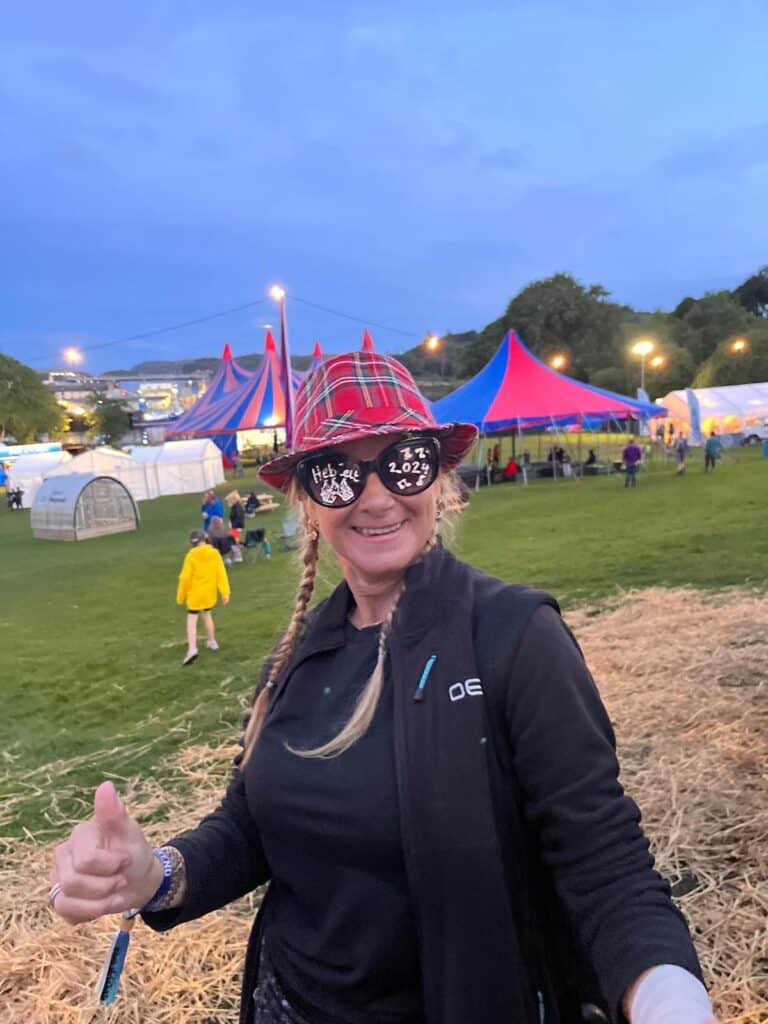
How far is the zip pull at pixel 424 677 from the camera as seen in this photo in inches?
47.0

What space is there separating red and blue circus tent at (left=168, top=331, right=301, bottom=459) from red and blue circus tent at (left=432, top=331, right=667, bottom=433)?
9.04 m

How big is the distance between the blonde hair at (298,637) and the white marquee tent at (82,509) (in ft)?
66.9

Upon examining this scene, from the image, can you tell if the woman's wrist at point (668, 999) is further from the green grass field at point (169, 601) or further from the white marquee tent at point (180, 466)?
the white marquee tent at point (180, 466)

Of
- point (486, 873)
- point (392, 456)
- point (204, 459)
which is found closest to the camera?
point (486, 873)

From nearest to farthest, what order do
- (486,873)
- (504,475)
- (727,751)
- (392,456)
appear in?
(486,873), (392,456), (727,751), (504,475)

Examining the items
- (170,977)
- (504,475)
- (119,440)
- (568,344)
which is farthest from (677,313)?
(170,977)

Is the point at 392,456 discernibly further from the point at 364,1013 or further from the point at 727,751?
the point at 727,751

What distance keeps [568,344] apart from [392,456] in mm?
65896

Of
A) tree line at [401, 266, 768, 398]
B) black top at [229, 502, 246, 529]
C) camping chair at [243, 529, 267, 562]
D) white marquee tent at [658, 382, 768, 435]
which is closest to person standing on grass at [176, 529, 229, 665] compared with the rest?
camping chair at [243, 529, 267, 562]

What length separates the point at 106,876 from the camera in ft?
4.23

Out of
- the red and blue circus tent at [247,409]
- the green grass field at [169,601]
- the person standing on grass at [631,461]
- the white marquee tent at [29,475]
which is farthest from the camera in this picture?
the white marquee tent at [29,475]

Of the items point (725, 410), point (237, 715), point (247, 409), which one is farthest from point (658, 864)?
point (725, 410)

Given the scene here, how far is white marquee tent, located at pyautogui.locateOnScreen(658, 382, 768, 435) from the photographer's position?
32.3 metres

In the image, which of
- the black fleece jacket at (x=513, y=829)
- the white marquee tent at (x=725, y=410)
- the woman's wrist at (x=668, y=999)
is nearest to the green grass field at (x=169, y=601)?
the black fleece jacket at (x=513, y=829)
